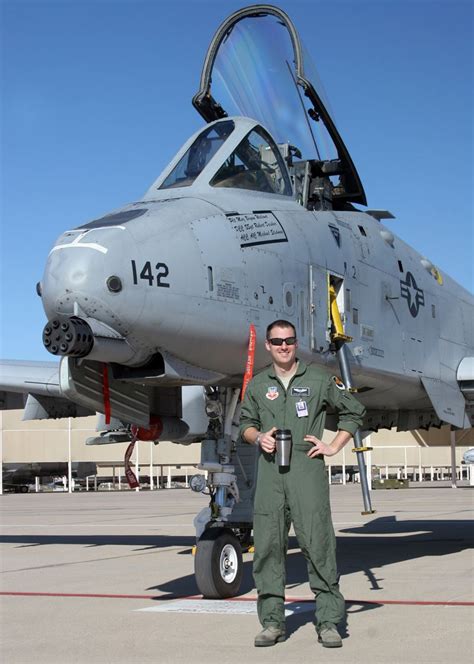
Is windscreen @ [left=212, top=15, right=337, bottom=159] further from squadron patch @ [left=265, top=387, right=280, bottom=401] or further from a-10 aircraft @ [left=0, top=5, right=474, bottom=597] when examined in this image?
squadron patch @ [left=265, top=387, right=280, bottom=401]

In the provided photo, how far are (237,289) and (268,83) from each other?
3787 mm

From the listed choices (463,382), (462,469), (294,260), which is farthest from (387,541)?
(462,469)

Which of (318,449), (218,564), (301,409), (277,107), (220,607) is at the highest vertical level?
(277,107)

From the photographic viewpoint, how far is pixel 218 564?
838cm

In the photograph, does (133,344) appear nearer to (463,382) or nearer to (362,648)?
(362,648)

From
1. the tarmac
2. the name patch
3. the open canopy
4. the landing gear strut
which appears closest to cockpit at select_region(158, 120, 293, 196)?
the open canopy

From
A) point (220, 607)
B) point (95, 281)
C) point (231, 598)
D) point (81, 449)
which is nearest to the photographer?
point (95, 281)

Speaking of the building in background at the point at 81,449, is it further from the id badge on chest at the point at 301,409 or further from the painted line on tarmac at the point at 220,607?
the id badge on chest at the point at 301,409

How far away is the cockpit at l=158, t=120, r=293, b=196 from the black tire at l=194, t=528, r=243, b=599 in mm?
3494

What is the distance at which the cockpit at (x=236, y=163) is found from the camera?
380 inches

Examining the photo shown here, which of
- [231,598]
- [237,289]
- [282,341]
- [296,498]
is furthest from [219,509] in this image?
[282,341]

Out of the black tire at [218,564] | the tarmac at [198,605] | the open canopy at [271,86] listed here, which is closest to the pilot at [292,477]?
the tarmac at [198,605]

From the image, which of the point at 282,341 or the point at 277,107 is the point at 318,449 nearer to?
the point at 282,341

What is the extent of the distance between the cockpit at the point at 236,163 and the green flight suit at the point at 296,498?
3450 mm
